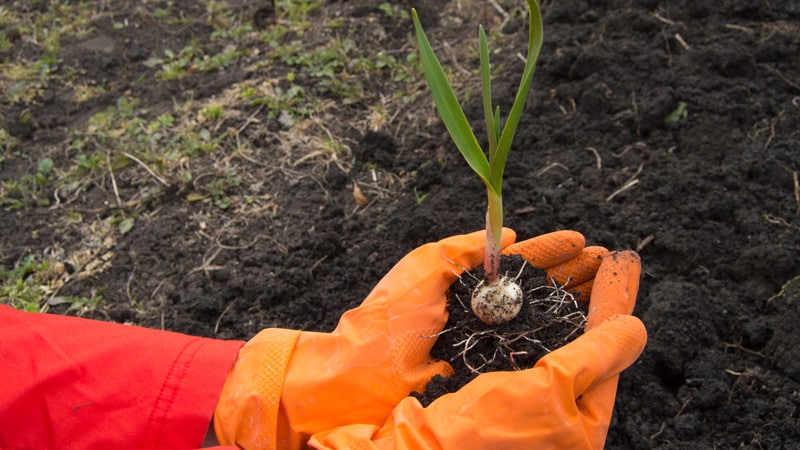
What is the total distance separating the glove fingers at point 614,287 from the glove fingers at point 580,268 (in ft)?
0.22

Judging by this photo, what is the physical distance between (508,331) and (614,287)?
0.28 meters

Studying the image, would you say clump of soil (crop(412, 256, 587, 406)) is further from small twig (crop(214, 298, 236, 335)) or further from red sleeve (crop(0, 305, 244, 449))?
small twig (crop(214, 298, 236, 335))

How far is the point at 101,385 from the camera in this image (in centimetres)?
163

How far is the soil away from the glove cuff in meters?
0.56

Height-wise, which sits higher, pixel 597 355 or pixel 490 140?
pixel 490 140

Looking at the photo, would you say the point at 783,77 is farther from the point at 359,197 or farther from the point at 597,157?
the point at 359,197

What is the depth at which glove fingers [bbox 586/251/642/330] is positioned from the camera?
1688mm

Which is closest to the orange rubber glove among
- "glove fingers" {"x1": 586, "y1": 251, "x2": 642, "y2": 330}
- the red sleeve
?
"glove fingers" {"x1": 586, "y1": 251, "x2": 642, "y2": 330}

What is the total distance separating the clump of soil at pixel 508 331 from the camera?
5.49 ft

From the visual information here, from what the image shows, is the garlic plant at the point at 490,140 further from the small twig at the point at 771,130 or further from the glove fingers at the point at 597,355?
the small twig at the point at 771,130

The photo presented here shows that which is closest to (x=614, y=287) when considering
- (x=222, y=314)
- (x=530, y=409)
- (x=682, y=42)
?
(x=530, y=409)

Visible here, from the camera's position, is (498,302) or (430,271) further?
(430,271)

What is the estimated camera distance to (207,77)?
11.2 feet

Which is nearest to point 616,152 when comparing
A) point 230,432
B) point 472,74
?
point 472,74
